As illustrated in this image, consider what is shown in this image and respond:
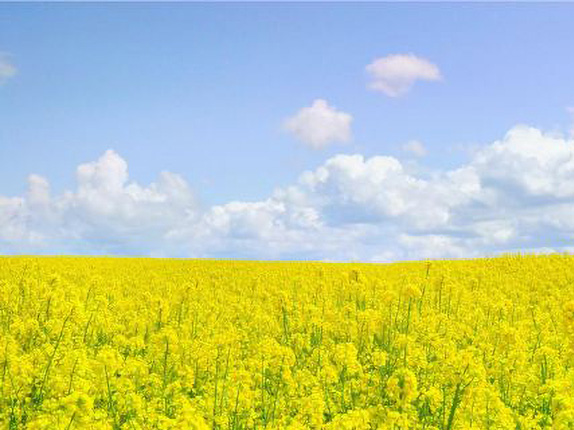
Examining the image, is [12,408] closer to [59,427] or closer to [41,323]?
[59,427]

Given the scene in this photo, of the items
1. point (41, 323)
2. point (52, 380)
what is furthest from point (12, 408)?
point (41, 323)

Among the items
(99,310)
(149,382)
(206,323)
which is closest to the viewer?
(149,382)

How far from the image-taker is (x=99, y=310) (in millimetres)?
11328

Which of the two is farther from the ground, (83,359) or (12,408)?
(83,359)

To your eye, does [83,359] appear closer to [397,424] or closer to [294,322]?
[397,424]

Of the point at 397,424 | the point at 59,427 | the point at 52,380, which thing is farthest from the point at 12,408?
the point at 397,424

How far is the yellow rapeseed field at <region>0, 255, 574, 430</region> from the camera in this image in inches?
225

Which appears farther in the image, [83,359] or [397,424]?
[83,359]

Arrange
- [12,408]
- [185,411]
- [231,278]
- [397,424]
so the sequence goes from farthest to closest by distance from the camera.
A: [231,278], [12,408], [397,424], [185,411]

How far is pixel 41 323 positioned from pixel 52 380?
453 cm

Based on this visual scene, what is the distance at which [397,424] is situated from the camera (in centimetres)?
534

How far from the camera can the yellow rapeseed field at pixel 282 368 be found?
5.73 metres

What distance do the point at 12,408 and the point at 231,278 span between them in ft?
50.0

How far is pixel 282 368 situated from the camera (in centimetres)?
708
